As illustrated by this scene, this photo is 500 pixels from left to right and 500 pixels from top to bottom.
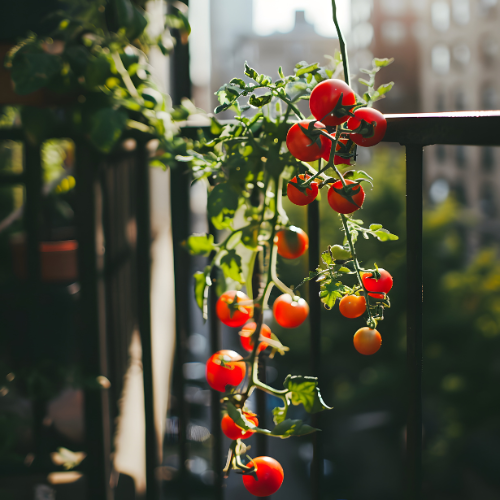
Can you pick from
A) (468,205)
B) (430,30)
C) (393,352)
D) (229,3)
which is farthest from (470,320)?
(229,3)

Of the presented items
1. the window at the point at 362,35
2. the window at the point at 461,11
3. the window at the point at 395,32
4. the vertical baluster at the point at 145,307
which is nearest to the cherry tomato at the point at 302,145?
the vertical baluster at the point at 145,307

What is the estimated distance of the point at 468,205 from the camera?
29.1 metres

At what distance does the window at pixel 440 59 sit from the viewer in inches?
1249

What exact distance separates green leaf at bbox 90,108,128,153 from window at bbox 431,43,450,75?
35.3 metres

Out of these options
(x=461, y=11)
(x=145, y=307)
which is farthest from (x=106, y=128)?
(x=461, y=11)

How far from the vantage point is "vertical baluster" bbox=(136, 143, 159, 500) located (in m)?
1.34

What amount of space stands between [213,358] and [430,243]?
51.0 ft

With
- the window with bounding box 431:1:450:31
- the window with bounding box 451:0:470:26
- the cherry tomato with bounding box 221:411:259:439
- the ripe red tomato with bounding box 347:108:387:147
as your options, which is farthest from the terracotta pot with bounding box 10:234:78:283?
the window with bounding box 431:1:450:31

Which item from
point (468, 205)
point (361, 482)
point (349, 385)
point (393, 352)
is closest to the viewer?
point (361, 482)

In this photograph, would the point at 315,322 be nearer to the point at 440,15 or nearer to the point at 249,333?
the point at 249,333

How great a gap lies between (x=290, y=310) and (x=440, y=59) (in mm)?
36567

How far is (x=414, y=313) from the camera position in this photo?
813 mm

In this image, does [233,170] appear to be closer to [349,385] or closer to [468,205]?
[349,385]

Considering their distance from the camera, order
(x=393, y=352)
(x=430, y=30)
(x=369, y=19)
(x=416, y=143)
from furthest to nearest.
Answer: (x=369, y=19)
(x=430, y=30)
(x=393, y=352)
(x=416, y=143)
